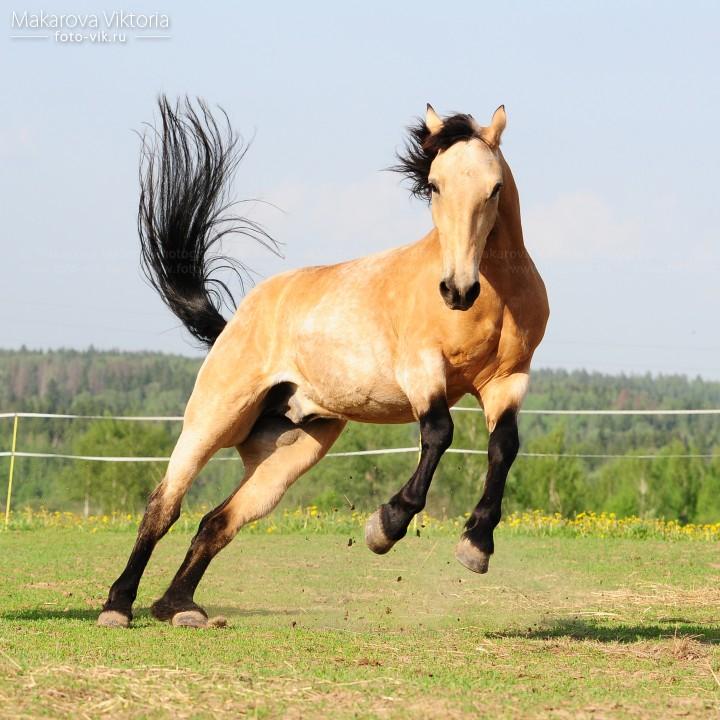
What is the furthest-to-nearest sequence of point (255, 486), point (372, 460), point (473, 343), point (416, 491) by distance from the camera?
point (372, 460), point (255, 486), point (473, 343), point (416, 491)

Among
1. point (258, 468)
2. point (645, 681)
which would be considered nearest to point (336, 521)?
point (258, 468)

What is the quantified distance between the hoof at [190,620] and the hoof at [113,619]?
30 centimetres

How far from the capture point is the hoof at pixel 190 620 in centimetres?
712

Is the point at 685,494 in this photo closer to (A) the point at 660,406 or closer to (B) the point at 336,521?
(B) the point at 336,521

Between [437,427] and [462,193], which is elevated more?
[462,193]

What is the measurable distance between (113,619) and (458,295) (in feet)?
9.76

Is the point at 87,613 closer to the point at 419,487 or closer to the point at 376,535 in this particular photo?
the point at 376,535

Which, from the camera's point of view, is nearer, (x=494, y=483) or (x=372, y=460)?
(x=494, y=483)

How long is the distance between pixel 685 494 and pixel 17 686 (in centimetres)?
7330

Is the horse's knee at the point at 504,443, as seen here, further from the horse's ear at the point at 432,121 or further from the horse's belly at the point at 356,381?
the horse's ear at the point at 432,121

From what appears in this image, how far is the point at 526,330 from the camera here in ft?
21.5

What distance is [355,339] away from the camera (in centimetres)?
704

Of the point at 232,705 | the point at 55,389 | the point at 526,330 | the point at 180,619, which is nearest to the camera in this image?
the point at 232,705

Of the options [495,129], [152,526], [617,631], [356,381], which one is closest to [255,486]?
[152,526]
